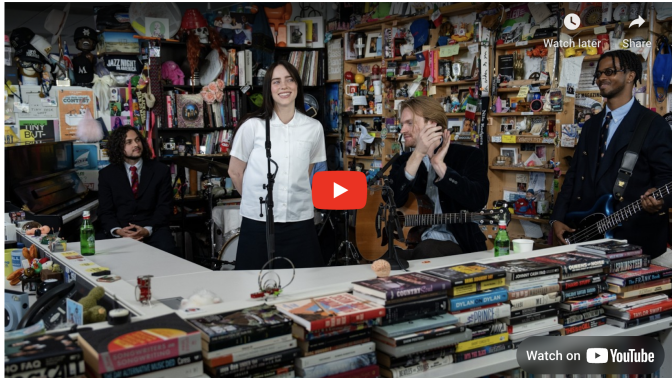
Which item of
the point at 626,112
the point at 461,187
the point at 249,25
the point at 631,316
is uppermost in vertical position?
the point at 249,25

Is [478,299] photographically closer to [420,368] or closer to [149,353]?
[420,368]

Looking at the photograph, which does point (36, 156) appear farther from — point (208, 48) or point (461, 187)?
point (461, 187)

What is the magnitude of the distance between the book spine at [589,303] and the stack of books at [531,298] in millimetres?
39

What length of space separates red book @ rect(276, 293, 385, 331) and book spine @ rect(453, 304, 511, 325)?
33 cm

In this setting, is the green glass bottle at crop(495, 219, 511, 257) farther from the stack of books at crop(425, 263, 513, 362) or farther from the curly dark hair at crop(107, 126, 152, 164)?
the curly dark hair at crop(107, 126, 152, 164)

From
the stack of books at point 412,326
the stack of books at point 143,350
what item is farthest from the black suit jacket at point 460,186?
the stack of books at point 143,350

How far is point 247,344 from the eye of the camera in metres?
1.55

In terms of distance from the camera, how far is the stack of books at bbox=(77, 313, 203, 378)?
1.36 m

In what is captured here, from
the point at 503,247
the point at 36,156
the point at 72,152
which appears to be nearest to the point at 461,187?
the point at 503,247

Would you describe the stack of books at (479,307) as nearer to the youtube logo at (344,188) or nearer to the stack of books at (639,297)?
the stack of books at (639,297)

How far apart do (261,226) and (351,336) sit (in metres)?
1.37

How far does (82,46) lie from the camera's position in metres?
5.72

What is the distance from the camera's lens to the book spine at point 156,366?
4.48ft

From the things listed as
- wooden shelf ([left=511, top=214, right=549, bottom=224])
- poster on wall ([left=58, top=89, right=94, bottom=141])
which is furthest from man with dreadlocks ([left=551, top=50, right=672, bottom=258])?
poster on wall ([left=58, top=89, right=94, bottom=141])
